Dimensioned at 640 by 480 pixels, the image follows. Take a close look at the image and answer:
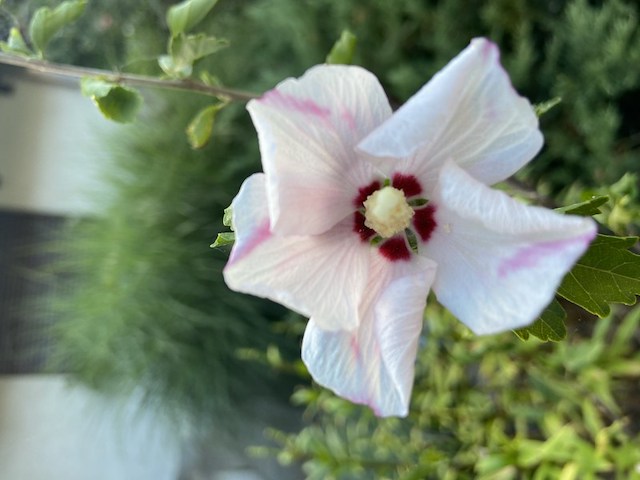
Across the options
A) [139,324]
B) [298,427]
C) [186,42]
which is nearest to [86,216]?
[139,324]

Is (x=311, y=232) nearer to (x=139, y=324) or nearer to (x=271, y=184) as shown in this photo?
(x=271, y=184)

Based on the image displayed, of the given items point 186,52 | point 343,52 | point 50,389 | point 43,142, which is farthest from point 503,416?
point 43,142

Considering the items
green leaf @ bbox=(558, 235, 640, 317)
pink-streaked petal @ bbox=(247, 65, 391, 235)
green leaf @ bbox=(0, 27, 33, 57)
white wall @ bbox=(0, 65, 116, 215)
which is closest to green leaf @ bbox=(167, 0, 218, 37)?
green leaf @ bbox=(0, 27, 33, 57)

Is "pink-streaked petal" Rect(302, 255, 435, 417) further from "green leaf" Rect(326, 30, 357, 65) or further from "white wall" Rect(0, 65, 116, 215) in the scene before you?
"white wall" Rect(0, 65, 116, 215)

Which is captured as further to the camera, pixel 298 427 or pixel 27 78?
pixel 27 78

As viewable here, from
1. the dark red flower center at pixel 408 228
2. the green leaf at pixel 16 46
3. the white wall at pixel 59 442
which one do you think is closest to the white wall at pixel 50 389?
the white wall at pixel 59 442

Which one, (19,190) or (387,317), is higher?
(387,317)
